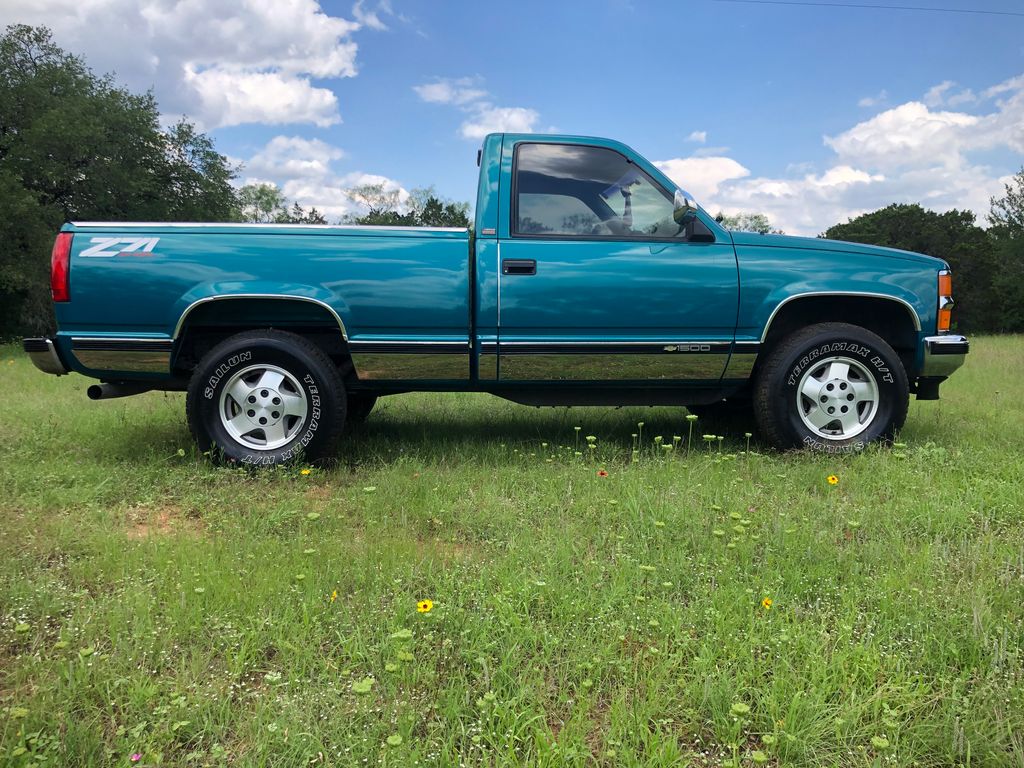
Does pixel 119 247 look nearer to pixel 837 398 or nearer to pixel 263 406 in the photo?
pixel 263 406

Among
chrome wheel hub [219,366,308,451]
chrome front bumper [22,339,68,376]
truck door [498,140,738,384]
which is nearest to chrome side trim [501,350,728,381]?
truck door [498,140,738,384]

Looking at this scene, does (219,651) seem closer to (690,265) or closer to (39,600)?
(39,600)

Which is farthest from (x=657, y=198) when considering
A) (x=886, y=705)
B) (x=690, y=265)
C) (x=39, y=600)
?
Result: (x=39, y=600)

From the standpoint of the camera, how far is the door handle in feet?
12.7

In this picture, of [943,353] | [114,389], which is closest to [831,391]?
[943,353]

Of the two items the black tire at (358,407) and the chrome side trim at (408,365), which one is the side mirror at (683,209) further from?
the black tire at (358,407)

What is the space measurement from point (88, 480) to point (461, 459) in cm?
208

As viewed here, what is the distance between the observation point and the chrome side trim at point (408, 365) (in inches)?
153

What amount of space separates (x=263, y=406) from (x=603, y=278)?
2159mm

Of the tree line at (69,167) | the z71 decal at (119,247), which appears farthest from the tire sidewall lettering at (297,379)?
the tree line at (69,167)

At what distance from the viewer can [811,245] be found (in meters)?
4.14

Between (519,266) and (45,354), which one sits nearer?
(45,354)

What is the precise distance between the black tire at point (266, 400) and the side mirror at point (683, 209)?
7.40 feet

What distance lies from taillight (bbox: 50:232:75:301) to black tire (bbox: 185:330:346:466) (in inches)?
32.5
